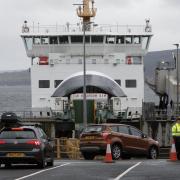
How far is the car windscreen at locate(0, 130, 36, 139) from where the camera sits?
21297 mm

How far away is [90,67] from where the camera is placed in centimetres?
5106

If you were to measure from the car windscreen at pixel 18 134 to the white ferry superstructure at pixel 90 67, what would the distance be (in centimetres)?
2708

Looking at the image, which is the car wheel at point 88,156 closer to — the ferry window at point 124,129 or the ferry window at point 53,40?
the ferry window at point 124,129

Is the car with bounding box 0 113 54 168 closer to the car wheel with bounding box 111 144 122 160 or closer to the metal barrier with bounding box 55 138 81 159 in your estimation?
the car wheel with bounding box 111 144 122 160

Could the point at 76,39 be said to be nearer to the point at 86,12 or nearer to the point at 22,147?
the point at 86,12

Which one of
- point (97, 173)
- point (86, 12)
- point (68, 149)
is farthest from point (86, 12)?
point (97, 173)

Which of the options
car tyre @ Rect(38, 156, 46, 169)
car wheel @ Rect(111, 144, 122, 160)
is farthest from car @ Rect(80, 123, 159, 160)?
car tyre @ Rect(38, 156, 46, 169)

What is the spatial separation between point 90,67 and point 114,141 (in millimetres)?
24662

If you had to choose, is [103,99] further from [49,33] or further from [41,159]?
[41,159]

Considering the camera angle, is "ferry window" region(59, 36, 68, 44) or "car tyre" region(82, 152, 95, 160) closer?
"car tyre" region(82, 152, 95, 160)

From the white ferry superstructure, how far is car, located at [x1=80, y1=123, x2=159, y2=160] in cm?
2060

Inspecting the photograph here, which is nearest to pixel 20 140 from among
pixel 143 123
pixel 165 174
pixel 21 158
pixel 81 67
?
pixel 21 158

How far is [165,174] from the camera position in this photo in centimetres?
1823

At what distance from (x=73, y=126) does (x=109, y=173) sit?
2939 cm
